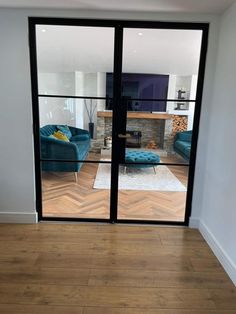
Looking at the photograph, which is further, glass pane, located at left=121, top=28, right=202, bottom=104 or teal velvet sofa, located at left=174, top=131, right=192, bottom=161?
teal velvet sofa, located at left=174, top=131, right=192, bottom=161

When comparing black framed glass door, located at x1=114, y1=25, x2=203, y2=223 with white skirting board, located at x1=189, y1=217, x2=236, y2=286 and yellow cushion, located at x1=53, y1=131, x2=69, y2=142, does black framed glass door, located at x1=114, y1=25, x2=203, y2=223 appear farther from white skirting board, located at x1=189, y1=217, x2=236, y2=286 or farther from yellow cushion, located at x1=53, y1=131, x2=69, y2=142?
yellow cushion, located at x1=53, y1=131, x2=69, y2=142

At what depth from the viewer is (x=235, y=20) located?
2.43m

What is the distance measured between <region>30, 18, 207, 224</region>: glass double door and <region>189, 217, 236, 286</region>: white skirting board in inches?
6.2

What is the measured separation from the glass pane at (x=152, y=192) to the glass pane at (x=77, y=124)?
456 mm

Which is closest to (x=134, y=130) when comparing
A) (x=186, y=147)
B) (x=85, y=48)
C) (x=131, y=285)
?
(x=186, y=147)

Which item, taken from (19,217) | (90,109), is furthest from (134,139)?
(19,217)

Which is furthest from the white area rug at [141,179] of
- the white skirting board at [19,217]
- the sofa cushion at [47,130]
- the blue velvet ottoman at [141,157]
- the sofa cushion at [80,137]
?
the white skirting board at [19,217]

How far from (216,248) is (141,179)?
1.18m

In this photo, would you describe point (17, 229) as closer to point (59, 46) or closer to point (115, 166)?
point (115, 166)

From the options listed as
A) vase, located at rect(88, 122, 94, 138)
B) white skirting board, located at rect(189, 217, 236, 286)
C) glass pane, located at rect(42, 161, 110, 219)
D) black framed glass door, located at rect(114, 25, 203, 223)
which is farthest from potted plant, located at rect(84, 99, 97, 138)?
white skirting board, located at rect(189, 217, 236, 286)

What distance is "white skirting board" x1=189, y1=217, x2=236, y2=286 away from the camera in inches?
92.8

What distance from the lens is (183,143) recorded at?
316 centimetres

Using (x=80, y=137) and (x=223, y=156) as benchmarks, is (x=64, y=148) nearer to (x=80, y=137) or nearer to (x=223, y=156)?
(x=80, y=137)

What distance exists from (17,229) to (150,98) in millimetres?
2240
